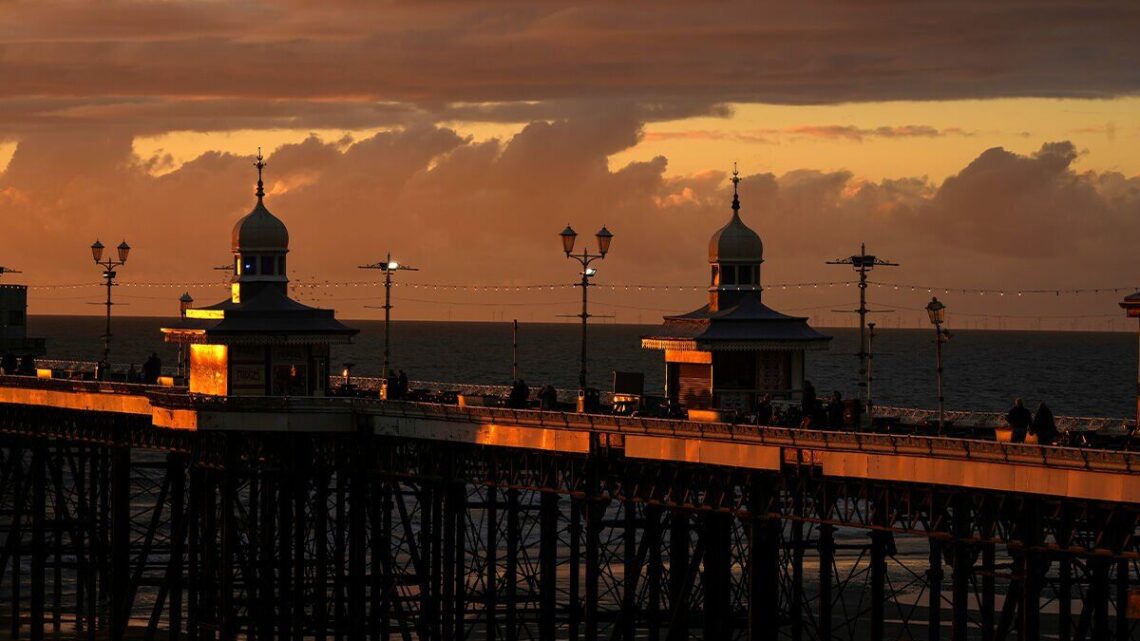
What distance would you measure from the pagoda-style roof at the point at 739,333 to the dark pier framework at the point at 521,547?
17.3ft

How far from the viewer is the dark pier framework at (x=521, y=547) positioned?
53250 mm

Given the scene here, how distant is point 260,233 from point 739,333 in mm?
18249

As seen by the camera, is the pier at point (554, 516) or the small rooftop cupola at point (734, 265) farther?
the small rooftop cupola at point (734, 265)

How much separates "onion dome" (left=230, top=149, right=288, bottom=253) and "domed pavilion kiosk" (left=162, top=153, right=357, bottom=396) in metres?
1.33

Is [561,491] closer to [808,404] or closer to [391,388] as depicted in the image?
[808,404]

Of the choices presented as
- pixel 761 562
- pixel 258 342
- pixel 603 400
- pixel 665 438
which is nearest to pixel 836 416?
pixel 665 438

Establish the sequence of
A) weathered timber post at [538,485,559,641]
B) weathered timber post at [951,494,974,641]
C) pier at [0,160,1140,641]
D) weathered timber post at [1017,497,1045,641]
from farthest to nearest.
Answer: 1. weathered timber post at [538,485,559,641]
2. pier at [0,160,1140,641]
3. weathered timber post at [951,494,974,641]
4. weathered timber post at [1017,497,1045,641]

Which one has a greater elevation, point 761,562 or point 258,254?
point 258,254

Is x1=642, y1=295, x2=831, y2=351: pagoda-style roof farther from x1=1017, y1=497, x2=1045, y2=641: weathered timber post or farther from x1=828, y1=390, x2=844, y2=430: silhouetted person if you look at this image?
x1=1017, y1=497, x2=1045, y2=641: weathered timber post

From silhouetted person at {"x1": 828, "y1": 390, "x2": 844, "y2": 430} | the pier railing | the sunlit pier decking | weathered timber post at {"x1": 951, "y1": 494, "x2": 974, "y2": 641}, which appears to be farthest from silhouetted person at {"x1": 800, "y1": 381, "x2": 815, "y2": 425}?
weathered timber post at {"x1": 951, "y1": 494, "x2": 974, "y2": 641}

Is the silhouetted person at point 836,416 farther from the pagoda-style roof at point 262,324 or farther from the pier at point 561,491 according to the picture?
the pagoda-style roof at point 262,324

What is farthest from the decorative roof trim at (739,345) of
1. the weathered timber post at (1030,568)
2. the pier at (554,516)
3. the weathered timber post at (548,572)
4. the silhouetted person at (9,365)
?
the silhouetted person at (9,365)

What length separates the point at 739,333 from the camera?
70.9 metres

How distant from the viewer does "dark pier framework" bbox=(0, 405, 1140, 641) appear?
53.2 m
